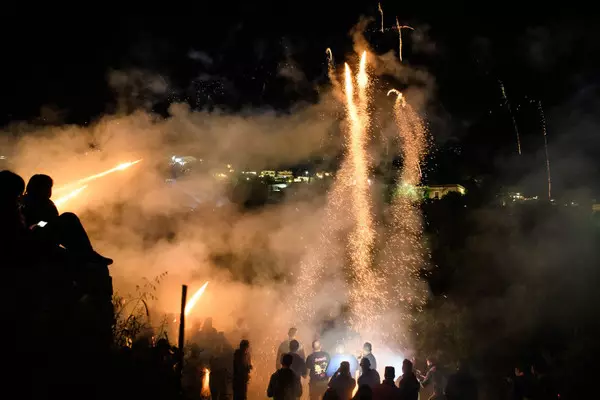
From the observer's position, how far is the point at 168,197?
9.17 m

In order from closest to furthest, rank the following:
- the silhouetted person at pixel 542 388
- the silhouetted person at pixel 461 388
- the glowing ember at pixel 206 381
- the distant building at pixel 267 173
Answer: the silhouetted person at pixel 461 388, the silhouetted person at pixel 542 388, the glowing ember at pixel 206 381, the distant building at pixel 267 173

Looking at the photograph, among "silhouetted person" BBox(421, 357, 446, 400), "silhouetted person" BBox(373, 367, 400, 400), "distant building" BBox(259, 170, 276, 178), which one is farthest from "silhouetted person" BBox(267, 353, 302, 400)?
"distant building" BBox(259, 170, 276, 178)

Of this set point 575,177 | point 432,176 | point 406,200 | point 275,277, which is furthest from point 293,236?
point 432,176

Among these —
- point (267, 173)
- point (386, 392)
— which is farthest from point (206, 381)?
point (267, 173)

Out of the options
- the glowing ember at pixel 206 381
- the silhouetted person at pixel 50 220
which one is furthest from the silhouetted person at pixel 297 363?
the silhouetted person at pixel 50 220

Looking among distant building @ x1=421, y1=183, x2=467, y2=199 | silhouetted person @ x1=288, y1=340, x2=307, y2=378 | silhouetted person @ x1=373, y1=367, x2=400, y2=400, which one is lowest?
silhouetted person @ x1=373, y1=367, x2=400, y2=400

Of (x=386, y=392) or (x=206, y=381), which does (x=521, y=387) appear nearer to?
(x=386, y=392)

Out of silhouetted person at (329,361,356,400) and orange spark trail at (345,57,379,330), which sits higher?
orange spark trail at (345,57,379,330)

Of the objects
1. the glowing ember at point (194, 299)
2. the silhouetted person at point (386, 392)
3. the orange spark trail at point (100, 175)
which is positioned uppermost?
the orange spark trail at point (100, 175)

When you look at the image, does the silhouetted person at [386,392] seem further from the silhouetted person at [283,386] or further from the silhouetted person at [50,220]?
the silhouetted person at [50,220]

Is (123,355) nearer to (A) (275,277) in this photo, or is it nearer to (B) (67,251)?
(B) (67,251)

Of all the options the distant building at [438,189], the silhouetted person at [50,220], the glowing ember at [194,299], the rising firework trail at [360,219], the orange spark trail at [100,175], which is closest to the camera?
the silhouetted person at [50,220]

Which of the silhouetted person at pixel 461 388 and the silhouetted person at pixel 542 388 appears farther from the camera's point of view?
the silhouetted person at pixel 542 388

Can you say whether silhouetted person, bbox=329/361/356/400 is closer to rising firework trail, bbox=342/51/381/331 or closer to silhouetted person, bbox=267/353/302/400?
silhouetted person, bbox=267/353/302/400
